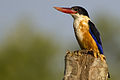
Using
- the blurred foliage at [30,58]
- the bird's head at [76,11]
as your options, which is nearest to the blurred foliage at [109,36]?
the blurred foliage at [30,58]

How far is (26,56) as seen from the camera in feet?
77.5

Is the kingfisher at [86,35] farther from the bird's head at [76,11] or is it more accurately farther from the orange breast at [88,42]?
the bird's head at [76,11]

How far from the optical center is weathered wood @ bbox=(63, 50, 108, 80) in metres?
6.51

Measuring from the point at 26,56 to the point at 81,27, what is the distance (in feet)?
46.2

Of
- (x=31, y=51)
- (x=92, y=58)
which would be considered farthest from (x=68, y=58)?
(x=31, y=51)

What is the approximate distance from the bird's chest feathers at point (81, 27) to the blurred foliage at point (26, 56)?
503 inches

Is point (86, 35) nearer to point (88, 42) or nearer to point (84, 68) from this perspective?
point (88, 42)

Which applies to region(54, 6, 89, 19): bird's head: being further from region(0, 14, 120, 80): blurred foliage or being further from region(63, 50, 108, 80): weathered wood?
region(0, 14, 120, 80): blurred foliage

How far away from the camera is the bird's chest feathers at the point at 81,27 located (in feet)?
31.7

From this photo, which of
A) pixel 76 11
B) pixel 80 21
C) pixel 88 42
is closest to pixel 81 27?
pixel 80 21

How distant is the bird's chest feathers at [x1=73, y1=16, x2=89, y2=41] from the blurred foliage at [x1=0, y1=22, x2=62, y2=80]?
12.8 meters

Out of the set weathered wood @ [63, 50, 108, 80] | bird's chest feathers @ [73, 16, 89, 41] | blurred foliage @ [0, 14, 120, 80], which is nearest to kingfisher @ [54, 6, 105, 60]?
bird's chest feathers @ [73, 16, 89, 41]

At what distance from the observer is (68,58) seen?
6.78 metres

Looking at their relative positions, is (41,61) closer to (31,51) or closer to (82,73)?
(31,51)
